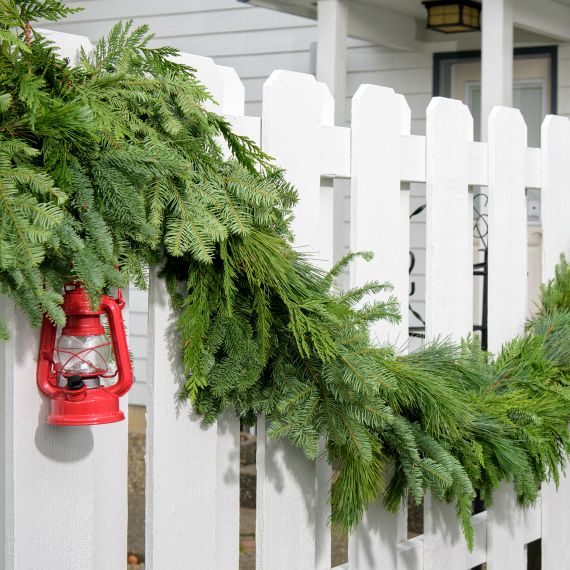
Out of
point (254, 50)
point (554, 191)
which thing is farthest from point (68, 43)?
point (254, 50)

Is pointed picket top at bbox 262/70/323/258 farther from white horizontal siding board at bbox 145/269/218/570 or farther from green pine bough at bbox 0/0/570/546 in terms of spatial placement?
white horizontal siding board at bbox 145/269/218/570

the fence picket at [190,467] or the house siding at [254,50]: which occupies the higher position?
the house siding at [254,50]

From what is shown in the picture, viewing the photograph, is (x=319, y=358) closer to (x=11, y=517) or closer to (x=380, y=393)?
(x=380, y=393)

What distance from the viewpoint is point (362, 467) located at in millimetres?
2201

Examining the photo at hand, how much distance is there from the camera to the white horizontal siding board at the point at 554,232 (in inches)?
130

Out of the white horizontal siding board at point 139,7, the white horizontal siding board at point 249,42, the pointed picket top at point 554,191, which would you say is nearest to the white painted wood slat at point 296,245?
the pointed picket top at point 554,191

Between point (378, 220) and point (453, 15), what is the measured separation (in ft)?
15.6

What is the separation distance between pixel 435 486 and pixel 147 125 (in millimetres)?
1119

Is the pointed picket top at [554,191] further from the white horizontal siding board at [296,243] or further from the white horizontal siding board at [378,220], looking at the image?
the white horizontal siding board at [296,243]

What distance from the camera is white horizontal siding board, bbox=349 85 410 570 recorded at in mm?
2523

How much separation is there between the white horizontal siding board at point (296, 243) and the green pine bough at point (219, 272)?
0.10m

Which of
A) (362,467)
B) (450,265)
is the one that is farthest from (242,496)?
(362,467)

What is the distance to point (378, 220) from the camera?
8.46 ft

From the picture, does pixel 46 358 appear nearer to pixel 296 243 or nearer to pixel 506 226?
pixel 296 243
